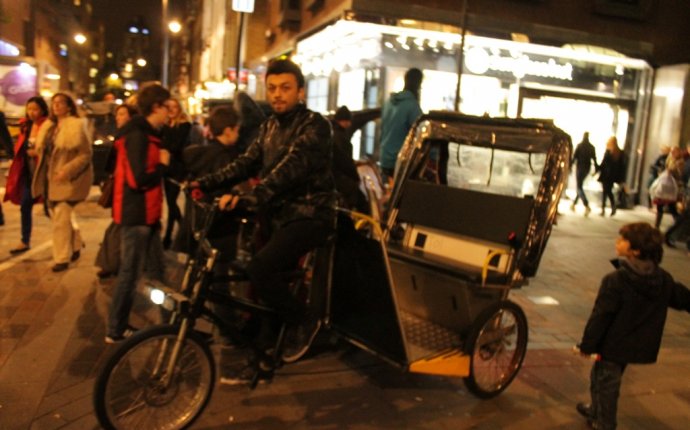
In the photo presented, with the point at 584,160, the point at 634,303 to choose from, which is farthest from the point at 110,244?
the point at 584,160

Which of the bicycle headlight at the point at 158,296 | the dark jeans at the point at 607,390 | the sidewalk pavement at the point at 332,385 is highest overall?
the bicycle headlight at the point at 158,296

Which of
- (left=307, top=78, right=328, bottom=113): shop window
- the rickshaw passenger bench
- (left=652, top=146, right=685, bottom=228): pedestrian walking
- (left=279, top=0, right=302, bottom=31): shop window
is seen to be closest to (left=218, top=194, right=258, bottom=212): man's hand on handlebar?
the rickshaw passenger bench

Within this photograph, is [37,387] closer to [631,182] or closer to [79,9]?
[631,182]

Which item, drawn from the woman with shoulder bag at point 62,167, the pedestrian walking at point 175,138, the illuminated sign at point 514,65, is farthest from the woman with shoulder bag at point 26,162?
the illuminated sign at point 514,65

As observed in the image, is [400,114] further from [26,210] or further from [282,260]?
[26,210]

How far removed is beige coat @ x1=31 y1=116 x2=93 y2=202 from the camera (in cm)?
661

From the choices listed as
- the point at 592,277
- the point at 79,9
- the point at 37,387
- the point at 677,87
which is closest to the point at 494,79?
the point at 677,87

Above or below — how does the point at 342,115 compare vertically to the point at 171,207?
above

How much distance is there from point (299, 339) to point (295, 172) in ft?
3.76

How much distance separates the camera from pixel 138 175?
4582 millimetres

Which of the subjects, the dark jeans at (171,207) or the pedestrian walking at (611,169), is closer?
the dark jeans at (171,207)

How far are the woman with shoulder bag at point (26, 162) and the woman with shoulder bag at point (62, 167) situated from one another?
404 millimetres

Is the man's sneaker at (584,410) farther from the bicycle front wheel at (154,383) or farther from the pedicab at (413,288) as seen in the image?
the bicycle front wheel at (154,383)

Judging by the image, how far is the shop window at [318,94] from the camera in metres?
18.0
